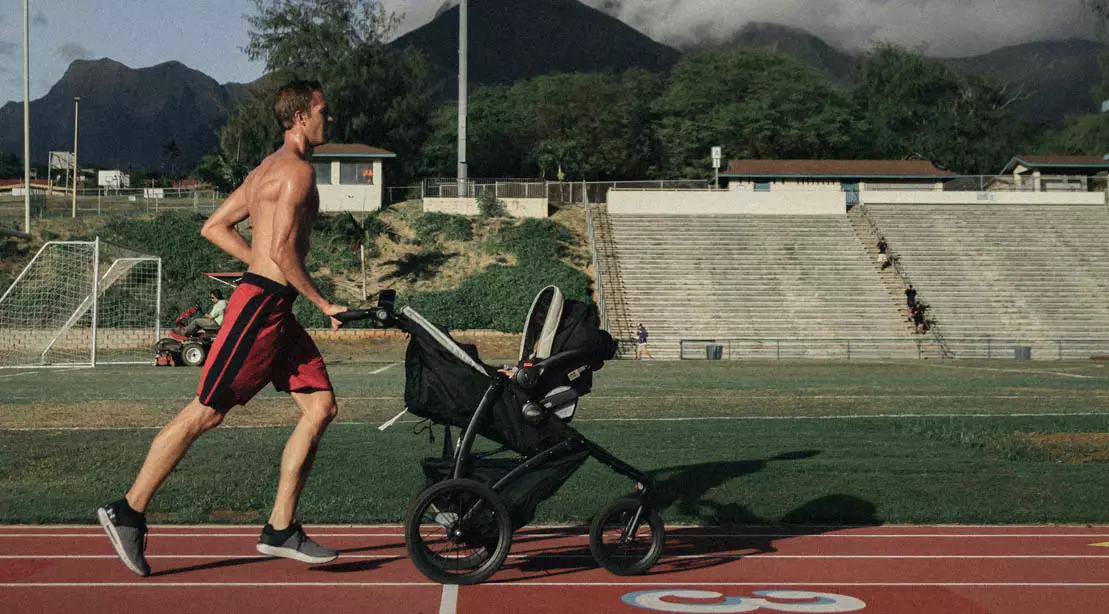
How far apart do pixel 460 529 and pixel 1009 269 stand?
44281mm

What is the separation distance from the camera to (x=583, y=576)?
572 centimetres

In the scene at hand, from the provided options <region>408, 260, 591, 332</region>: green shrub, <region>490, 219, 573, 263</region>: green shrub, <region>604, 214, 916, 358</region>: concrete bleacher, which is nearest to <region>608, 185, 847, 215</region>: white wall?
<region>604, 214, 916, 358</region>: concrete bleacher

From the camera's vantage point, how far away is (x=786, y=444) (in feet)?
35.6

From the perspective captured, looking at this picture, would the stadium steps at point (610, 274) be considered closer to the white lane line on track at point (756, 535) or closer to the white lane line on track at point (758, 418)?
the white lane line on track at point (758, 418)

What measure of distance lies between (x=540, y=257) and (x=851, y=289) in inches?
491

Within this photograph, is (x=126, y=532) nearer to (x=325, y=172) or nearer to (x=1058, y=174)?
(x=325, y=172)

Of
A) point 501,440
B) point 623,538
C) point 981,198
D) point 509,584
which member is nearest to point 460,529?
point 509,584

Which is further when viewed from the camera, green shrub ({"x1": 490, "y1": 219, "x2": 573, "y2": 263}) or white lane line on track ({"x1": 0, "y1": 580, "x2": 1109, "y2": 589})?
green shrub ({"x1": 490, "y1": 219, "x2": 573, "y2": 263})

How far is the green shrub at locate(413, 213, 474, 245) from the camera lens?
48969 millimetres

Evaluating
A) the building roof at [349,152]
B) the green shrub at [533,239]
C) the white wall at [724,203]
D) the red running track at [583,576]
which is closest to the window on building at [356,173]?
the building roof at [349,152]

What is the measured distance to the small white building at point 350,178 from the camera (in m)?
53.0

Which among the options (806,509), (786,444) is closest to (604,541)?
(806,509)

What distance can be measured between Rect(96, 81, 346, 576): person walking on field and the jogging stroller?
1.33 ft

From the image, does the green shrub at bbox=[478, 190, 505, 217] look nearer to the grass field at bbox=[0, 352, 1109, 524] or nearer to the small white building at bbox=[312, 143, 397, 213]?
the small white building at bbox=[312, 143, 397, 213]
